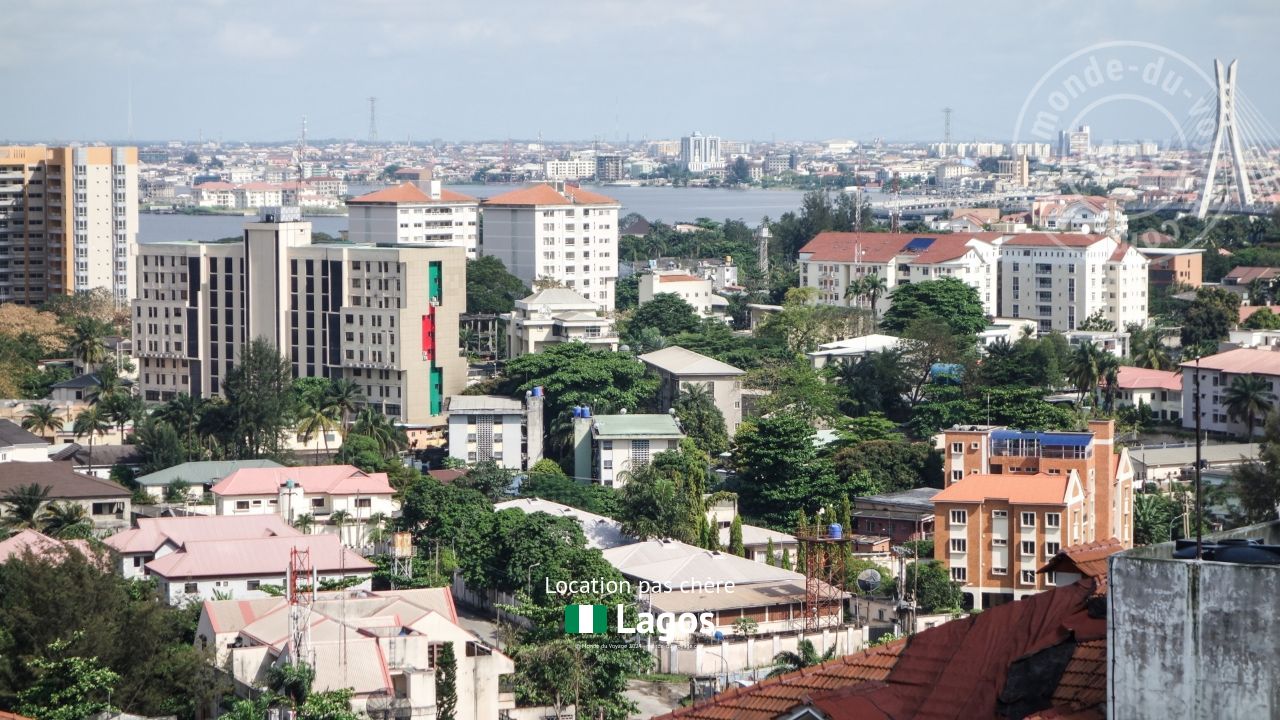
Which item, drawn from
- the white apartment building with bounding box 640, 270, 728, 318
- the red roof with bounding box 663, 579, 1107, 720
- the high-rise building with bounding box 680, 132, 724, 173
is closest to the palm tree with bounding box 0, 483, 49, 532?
the red roof with bounding box 663, 579, 1107, 720

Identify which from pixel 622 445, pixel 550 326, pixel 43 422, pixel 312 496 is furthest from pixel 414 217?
pixel 312 496

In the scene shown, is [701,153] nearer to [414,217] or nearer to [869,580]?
[414,217]

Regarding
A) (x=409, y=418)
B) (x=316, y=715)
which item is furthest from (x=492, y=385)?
(x=316, y=715)

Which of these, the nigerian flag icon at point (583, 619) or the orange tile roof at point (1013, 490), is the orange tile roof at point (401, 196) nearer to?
the orange tile roof at point (1013, 490)

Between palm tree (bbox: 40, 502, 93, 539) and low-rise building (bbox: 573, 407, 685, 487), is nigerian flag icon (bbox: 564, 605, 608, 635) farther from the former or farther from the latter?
low-rise building (bbox: 573, 407, 685, 487)

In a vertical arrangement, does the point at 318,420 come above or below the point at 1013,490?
above

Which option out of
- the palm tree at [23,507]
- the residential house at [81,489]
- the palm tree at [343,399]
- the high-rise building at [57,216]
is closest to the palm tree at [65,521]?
the palm tree at [23,507]

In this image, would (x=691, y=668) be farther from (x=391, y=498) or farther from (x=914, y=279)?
(x=914, y=279)
